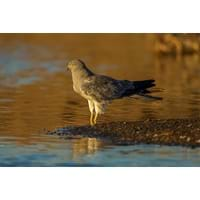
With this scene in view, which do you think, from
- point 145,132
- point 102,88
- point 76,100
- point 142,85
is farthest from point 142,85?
point 76,100

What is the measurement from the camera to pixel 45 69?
33594mm

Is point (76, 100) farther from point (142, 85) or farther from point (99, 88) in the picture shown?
point (99, 88)

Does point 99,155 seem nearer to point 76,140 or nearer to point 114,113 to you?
point 76,140

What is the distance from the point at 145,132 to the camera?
53.4ft

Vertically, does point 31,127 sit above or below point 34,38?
below

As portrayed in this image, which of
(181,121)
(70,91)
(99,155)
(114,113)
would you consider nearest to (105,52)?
(70,91)

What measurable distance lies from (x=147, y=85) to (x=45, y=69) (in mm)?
16427

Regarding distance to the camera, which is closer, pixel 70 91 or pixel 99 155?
pixel 99 155

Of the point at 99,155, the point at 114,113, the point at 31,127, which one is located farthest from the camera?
the point at 114,113

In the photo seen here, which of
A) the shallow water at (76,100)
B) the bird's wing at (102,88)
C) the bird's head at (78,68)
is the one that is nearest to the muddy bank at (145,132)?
the shallow water at (76,100)

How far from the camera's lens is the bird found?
56.1 ft

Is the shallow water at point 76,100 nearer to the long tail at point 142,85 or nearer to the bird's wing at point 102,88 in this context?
the bird's wing at point 102,88

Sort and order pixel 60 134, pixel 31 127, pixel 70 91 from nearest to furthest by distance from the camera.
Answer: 1. pixel 60 134
2. pixel 31 127
3. pixel 70 91

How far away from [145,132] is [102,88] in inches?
53.4
